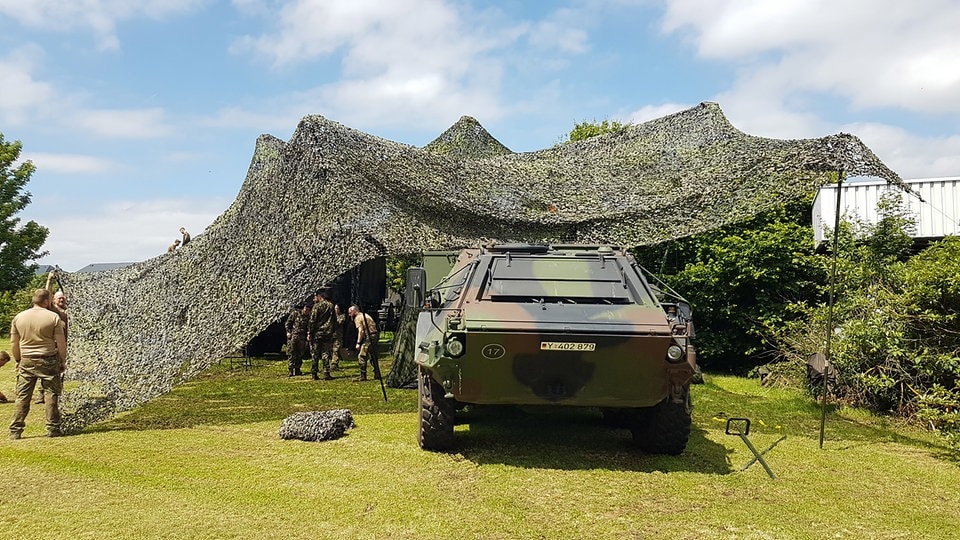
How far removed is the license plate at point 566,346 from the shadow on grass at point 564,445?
990 mm

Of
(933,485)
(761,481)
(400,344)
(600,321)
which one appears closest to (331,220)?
(400,344)

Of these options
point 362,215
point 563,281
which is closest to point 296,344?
point 362,215

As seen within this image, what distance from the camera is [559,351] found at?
561 centimetres

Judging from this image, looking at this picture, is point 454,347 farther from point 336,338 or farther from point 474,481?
point 336,338

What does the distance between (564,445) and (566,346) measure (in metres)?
1.50

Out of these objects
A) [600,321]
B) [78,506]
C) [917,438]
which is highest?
[600,321]

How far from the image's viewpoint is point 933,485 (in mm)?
5730

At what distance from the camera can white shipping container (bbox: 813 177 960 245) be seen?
11.6 meters

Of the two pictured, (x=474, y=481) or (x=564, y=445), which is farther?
(x=564, y=445)

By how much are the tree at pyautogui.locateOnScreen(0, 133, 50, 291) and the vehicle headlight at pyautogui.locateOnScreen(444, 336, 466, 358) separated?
2715 centimetres

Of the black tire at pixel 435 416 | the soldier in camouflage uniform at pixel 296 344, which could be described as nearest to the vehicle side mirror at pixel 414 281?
the black tire at pixel 435 416

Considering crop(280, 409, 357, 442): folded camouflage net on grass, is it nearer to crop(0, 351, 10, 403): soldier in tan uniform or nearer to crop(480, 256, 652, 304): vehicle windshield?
crop(480, 256, 652, 304): vehicle windshield

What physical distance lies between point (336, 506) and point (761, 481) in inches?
118

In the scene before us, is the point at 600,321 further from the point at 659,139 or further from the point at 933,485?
the point at 659,139
